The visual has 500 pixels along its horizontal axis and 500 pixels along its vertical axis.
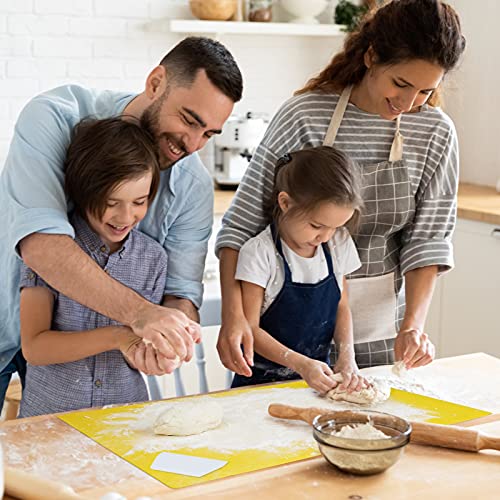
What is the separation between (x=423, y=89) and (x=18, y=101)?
2354 millimetres

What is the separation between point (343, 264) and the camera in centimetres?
196

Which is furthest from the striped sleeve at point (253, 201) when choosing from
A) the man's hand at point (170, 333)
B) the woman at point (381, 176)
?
the man's hand at point (170, 333)

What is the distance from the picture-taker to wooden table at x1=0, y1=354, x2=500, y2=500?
1.23 m

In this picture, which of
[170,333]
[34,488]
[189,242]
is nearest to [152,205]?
[189,242]

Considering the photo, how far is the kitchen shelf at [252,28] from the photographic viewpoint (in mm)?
3760

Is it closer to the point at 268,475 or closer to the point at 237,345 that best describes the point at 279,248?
the point at 237,345

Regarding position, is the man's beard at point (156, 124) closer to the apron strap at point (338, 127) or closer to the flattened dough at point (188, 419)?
the apron strap at point (338, 127)

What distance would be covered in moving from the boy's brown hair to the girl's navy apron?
1.25 feet

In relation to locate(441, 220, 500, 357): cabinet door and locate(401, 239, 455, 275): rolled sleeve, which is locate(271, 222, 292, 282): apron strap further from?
locate(441, 220, 500, 357): cabinet door

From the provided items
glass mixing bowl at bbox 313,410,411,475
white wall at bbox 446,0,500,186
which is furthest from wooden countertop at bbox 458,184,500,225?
glass mixing bowl at bbox 313,410,411,475

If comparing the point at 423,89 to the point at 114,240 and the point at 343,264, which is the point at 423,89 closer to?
the point at 343,264

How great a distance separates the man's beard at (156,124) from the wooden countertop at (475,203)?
5.43 ft

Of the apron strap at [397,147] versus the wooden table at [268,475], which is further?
the apron strap at [397,147]

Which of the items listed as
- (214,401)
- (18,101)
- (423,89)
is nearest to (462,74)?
(18,101)
